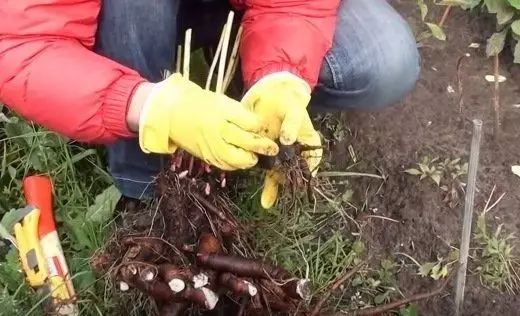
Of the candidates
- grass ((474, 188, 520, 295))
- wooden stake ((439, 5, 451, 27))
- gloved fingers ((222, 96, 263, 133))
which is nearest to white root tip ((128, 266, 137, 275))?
gloved fingers ((222, 96, 263, 133))

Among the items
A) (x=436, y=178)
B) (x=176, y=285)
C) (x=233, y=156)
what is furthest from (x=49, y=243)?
(x=436, y=178)

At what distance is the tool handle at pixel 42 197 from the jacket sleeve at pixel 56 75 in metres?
0.49

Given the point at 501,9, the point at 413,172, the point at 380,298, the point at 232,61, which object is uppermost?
the point at 232,61

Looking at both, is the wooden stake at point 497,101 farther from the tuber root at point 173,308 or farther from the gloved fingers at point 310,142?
the tuber root at point 173,308

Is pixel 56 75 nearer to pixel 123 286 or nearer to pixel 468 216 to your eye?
pixel 123 286

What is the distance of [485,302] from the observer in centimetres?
179

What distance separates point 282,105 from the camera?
4.94 ft

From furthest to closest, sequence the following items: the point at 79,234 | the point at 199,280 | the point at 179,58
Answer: the point at 79,234, the point at 179,58, the point at 199,280

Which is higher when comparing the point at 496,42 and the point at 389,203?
the point at 496,42

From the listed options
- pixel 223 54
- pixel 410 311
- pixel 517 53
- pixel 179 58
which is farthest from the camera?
pixel 517 53

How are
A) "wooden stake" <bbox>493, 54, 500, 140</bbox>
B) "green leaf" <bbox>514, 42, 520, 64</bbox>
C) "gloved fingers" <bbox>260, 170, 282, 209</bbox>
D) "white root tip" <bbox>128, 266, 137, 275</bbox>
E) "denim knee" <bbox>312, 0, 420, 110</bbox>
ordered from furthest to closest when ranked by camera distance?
"green leaf" <bbox>514, 42, 520, 64</bbox>
"wooden stake" <bbox>493, 54, 500, 140</bbox>
"denim knee" <bbox>312, 0, 420, 110</bbox>
"gloved fingers" <bbox>260, 170, 282, 209</bbox>
"white root tip" <bbox>128, 266, 137, 275</bbox>

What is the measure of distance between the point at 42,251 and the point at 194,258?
465 millimetres

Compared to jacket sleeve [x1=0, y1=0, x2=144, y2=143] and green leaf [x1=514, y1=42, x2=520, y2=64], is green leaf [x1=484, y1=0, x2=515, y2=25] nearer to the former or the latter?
green leaf [x1=514, y1=42, x2=520, y2=64]

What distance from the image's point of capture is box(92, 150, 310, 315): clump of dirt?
1.51 m
